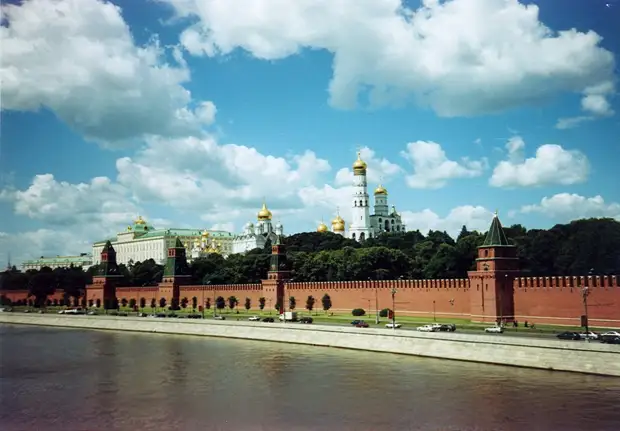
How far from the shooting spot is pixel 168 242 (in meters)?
122

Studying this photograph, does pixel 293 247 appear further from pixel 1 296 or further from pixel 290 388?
pixel 290 388

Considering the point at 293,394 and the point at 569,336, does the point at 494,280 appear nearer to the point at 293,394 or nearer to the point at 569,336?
the point at 569,336

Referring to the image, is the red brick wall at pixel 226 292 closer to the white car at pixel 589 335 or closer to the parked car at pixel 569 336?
the parked car at pixel 569 336

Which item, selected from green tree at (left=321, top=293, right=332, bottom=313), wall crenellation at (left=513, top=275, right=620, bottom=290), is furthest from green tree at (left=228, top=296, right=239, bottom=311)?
wall crenellation at (left=513, top=275, right=620, bottom=290)

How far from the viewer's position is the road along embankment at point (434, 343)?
24.3 meters

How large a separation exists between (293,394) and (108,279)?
163 feet

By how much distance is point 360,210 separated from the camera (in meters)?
100

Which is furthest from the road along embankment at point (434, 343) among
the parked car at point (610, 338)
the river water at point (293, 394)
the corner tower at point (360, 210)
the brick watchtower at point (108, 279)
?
the corner tower at point (360, 210)

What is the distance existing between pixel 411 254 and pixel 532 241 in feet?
61.1

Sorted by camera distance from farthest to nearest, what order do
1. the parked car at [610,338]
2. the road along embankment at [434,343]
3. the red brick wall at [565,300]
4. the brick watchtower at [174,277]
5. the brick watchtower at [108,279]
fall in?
the brick watchtower at [108,279]
the brick watchtower at [174,277]
the red brick wall at [565,300]
the parked car at [610,338]
the road along embankment at [434,343]

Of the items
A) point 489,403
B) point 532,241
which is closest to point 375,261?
point 532,241

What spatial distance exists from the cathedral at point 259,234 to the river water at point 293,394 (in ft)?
248

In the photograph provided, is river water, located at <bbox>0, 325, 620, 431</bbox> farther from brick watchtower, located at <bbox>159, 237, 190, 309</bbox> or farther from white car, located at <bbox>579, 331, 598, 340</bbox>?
brick watchtower, located at <bbox>159, 237, 190, 309</bbox>

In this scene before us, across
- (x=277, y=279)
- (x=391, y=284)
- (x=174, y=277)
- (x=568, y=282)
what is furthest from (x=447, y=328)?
(x=174, y=277)
